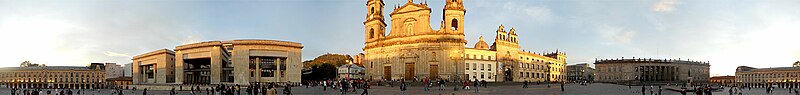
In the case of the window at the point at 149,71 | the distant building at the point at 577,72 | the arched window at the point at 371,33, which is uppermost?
the arched window at the point at 371,33

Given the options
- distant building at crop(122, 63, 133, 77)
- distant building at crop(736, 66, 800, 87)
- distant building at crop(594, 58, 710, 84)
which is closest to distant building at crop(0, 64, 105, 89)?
distant building at crop(122, 63, 133, 77)

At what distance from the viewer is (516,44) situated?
3386 inches

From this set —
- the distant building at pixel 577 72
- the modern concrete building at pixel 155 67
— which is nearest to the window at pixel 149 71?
the modern concrete building at pixel 155 67

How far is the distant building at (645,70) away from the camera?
381ft

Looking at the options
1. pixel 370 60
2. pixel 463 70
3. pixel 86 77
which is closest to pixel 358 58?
pixel 86 77

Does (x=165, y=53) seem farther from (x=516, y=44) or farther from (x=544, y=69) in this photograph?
(x=544, y=69)

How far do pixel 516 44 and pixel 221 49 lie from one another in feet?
129

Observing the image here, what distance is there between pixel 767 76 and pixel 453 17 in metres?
88.5

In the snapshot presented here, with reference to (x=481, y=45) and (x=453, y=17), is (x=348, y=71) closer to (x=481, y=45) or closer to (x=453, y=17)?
(x=453, y=17)

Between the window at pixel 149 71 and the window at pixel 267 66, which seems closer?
the window at pixel 267 66

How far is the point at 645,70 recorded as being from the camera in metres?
117

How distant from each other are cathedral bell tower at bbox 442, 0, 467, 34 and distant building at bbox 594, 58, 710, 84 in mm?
48461

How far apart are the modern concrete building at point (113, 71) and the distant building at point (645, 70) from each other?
10539 centimetres

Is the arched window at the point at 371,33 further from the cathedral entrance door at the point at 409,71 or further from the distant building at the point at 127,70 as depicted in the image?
the distant building at the point at 127,70
